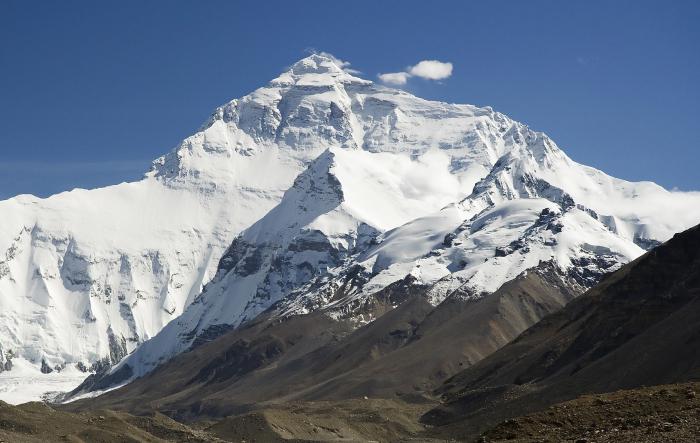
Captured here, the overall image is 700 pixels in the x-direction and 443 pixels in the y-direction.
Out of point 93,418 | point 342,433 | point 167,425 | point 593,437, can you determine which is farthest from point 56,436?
point 593,437

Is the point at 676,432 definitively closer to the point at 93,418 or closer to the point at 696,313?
the point at 93,418

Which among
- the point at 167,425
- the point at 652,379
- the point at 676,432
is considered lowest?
the point at 676,432

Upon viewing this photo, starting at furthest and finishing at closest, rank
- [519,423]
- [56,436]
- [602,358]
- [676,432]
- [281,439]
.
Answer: [602,358]
[281,439]
[56,436]
[519,423]
[676,432]

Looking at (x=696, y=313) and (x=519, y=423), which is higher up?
(x=696, y=313)

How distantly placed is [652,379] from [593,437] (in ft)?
338

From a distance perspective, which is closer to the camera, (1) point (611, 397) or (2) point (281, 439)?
(1) point (611, 397)

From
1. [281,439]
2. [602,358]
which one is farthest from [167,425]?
[602,358]

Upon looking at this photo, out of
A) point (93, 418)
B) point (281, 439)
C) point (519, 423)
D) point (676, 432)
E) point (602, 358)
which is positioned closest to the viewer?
point (676, 432)

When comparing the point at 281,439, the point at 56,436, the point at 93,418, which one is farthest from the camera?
the point at 281,439

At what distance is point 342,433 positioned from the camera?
18038 centimetres

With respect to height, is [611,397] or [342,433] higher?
[342,433]

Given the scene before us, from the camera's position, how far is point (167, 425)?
164750 mm

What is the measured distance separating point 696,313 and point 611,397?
110 metres

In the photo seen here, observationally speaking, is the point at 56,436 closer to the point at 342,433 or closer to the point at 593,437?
the point at 342,433
